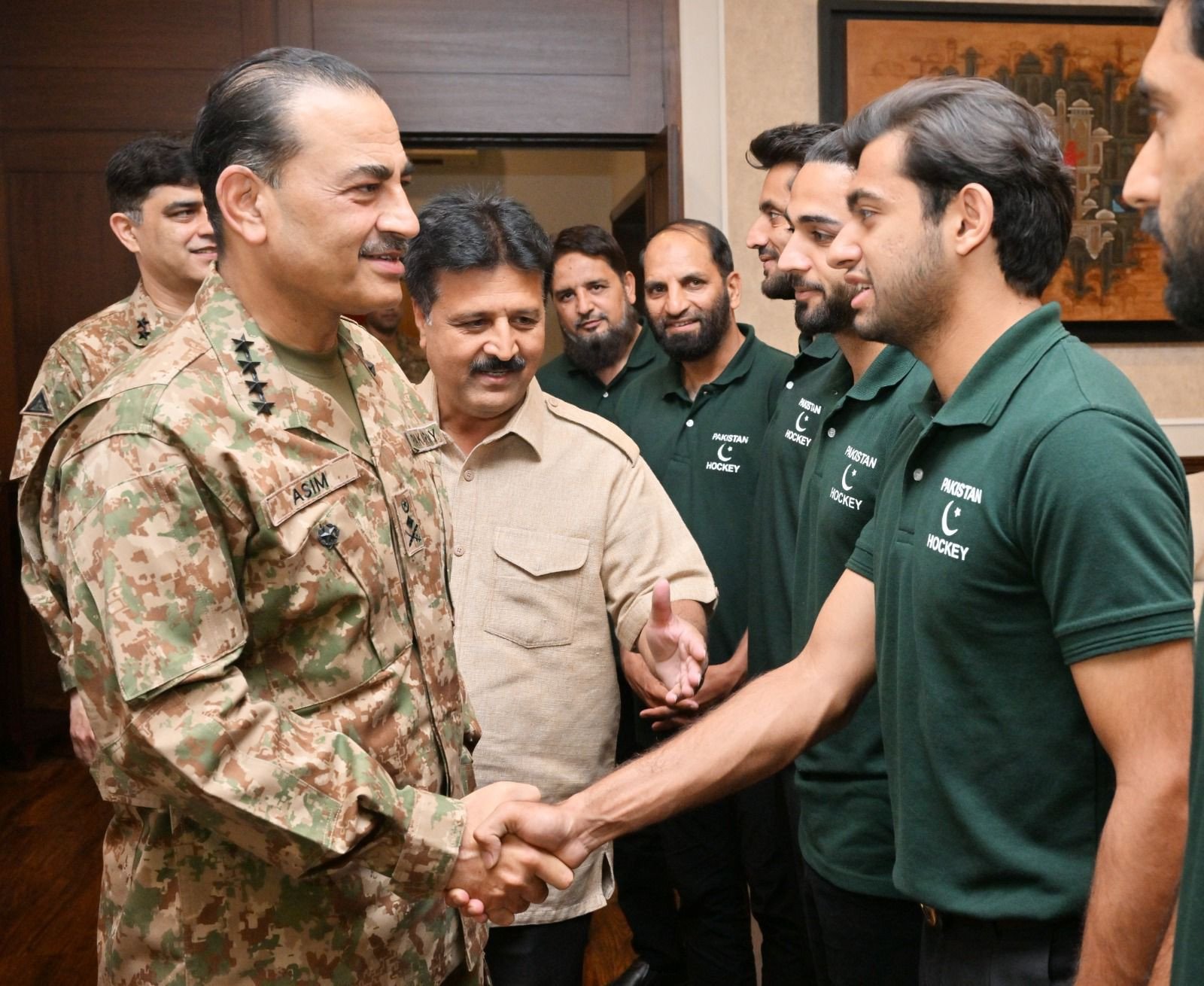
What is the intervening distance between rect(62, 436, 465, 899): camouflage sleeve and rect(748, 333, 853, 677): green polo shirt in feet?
4.11

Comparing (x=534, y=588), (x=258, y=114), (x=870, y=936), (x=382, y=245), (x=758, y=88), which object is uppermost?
(x=758, y=88)

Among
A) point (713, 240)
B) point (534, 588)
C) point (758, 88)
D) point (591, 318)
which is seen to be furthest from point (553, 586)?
point (758, 88)

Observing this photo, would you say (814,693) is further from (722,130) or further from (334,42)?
(334,42)

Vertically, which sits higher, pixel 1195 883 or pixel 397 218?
pixel 397 218

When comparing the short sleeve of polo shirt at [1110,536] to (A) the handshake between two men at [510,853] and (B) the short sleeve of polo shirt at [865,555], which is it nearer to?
(B) the short sleeve of polo shirt at [865,555]

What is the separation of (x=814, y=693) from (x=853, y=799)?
272 millimetres

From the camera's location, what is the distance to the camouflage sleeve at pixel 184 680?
3.97 feet

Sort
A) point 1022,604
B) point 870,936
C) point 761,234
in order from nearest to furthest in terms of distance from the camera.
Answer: point 1022,604 < point 870,936 < point 761,234

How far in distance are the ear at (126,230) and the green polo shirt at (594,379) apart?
1204 millimetres

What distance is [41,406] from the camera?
278 cm

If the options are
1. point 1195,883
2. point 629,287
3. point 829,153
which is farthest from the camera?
point 629,287

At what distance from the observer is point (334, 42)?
14.1ft

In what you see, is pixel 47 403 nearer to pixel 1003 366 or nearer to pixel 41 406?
pixel 41 406

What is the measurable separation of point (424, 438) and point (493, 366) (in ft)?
1.57
